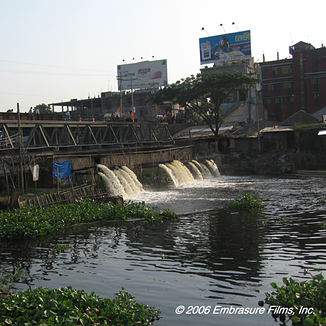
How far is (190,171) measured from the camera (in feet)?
127

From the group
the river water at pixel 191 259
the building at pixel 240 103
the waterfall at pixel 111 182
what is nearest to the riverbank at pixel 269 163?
the building at pixel 240 103

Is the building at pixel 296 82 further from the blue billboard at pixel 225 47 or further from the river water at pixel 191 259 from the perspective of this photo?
the river water at pixel 191 259

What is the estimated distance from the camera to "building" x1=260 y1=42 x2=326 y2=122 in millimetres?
64688

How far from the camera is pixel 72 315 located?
25.8 feet

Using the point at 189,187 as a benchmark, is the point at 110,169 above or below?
above

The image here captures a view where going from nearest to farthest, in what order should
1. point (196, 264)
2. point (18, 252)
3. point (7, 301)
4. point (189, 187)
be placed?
point (7, 301), point (196, 264), point (18, 252), point (189, 187)

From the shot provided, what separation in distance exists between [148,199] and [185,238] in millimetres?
10982

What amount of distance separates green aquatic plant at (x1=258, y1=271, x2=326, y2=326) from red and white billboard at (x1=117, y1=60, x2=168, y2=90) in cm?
7091

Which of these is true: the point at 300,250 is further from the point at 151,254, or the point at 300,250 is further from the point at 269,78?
the point at 269,78

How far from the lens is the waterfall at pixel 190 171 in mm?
33750

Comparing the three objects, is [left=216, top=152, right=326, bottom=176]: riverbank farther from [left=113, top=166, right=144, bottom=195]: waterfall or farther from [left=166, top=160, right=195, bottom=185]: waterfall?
[left=113, top=166, right=144, bottom=195]: waterfall

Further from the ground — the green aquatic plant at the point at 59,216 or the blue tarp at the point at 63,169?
the blue tarp at the point at 63,169

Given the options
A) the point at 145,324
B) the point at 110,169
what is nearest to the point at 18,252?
the point at 145,324

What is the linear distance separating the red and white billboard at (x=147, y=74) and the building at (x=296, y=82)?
20532 millimetres
